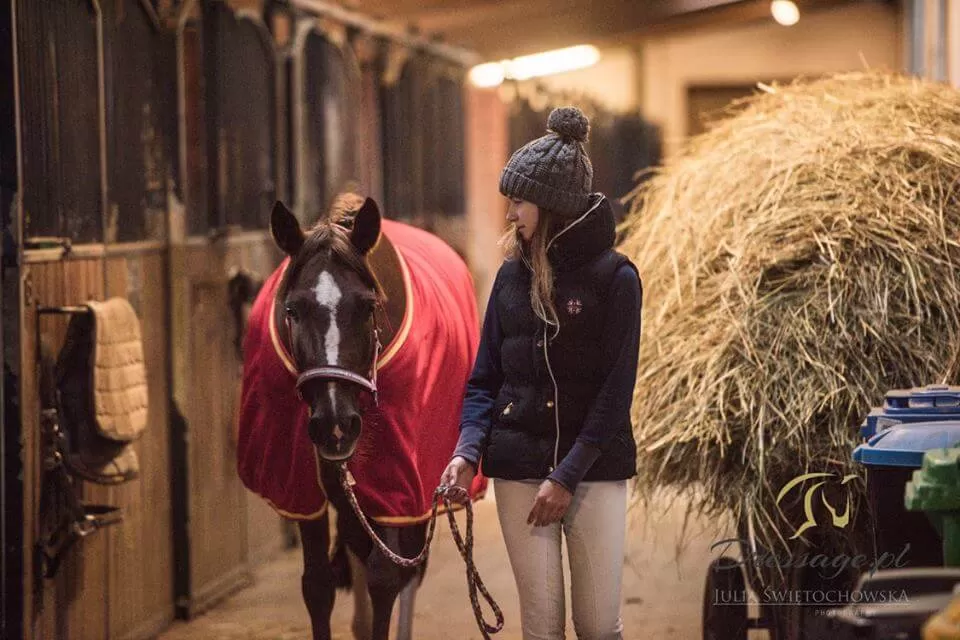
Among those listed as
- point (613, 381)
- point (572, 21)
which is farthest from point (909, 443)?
point (572, 21)

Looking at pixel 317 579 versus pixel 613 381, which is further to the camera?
pixel 317 579

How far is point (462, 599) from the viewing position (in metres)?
5.92

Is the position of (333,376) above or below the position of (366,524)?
above

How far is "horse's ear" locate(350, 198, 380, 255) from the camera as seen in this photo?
3977 mm

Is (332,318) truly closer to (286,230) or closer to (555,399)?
(286,230)

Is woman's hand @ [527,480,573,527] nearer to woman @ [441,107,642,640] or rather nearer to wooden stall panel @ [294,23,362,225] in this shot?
woman @ [441,107,642,640]

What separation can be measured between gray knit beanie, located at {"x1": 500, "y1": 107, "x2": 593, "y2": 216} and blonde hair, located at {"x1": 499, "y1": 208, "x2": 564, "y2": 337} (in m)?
0.05

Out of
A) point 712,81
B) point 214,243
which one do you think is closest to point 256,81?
point 214,243

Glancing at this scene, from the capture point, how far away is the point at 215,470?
20.3 feet

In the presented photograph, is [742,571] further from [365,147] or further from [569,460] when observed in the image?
[365,147]

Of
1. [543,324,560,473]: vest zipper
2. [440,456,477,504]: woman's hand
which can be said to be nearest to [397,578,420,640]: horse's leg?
[440,456,477,504]: woman's hand

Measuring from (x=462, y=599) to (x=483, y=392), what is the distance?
2.57 m

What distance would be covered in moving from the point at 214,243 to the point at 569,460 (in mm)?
3328

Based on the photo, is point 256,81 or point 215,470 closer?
point 215,470
